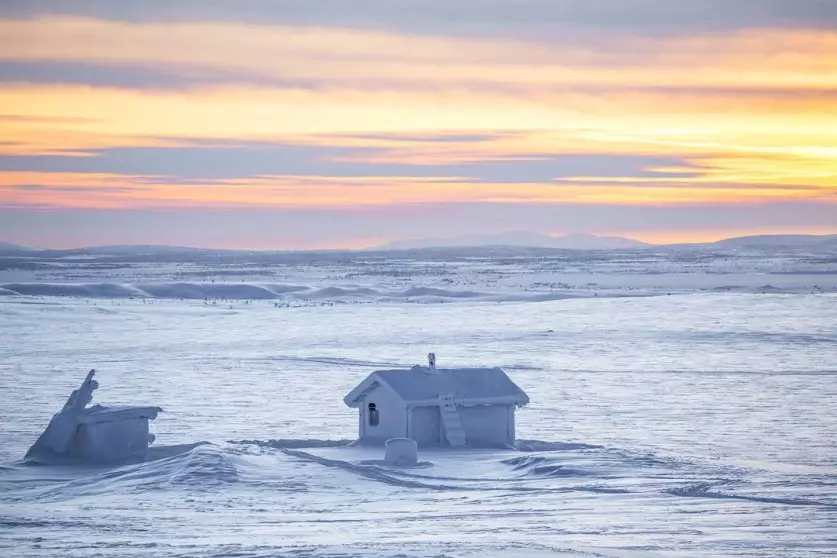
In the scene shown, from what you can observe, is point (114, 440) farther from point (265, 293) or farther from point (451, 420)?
point (265, 293)

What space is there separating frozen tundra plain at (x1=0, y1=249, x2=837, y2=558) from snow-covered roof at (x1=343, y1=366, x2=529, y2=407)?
1.24m

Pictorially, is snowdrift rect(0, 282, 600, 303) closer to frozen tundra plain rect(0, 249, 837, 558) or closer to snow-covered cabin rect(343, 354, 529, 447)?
frozen tundra plain rect(0, 249, 837, 558)

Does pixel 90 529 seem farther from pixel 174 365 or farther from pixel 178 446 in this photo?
pixel 174 365

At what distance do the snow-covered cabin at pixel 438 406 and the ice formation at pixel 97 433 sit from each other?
4685mm

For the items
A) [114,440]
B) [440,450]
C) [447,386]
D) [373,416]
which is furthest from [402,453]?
[114,440]

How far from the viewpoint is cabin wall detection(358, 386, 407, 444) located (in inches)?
1118

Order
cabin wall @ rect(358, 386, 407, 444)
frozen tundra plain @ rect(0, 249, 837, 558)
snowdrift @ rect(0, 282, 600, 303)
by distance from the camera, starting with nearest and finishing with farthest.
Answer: frozen tundra plain @ rect(0, 249, 837, 558) < cabin wall @ rect(358, 386, 407, 444) < snowdrift @ rect(0, 282, 600, 303)

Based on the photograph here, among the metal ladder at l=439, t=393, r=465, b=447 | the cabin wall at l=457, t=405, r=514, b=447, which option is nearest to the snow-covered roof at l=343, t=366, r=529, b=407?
the metal ladder at l=439, t=393, r=465, b=447

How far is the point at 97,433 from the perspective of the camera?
27297 mm

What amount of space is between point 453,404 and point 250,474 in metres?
5.54

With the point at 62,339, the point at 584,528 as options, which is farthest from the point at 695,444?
the point at 62,339

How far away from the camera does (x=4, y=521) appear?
65.3 feet

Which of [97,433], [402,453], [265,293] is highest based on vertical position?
[265,293]

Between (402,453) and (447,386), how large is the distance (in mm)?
3464
